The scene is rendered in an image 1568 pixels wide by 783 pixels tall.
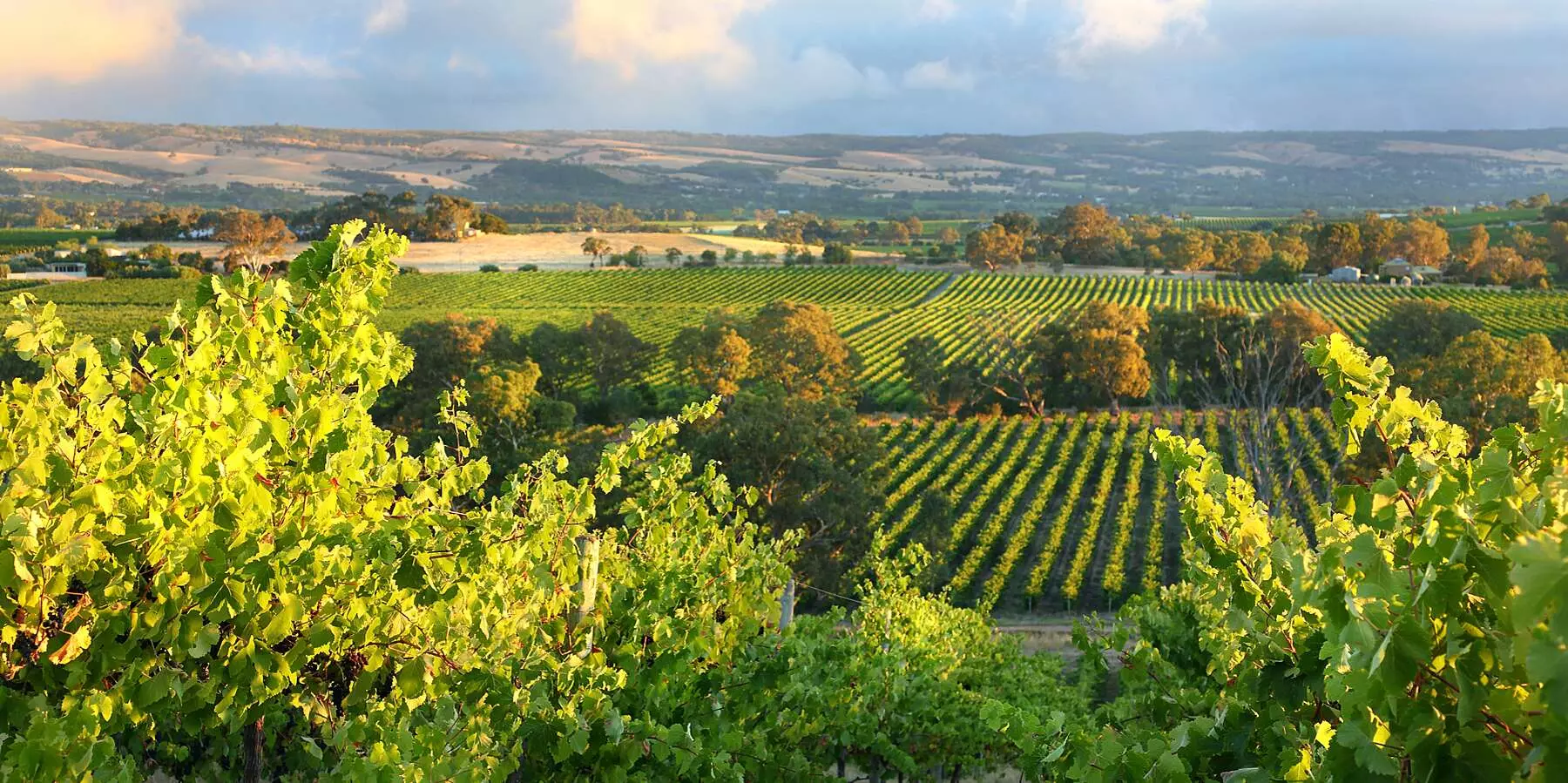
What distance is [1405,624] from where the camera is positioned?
2107mm

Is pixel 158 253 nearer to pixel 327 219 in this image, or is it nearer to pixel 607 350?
pixel 327 219

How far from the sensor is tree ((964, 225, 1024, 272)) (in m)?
93.1

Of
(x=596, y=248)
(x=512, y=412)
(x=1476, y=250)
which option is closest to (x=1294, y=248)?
(x=1476, y=250)

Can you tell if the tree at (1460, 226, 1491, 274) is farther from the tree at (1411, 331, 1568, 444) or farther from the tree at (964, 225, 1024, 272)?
the tree at (1411, 331, 1568, 444)

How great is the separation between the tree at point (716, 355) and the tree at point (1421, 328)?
2523cm

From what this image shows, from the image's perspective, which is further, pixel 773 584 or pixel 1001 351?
pixel 1001 351

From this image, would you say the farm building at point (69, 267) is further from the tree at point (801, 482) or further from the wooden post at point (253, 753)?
the wooden post at point (253, 753)

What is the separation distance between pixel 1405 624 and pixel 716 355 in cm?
4250

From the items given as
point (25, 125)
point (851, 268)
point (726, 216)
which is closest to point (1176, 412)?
point (851, 268)

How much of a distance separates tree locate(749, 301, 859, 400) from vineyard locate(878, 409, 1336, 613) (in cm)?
483

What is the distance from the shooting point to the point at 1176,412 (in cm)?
4397

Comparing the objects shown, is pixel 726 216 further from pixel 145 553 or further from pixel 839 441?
pixel 145 553

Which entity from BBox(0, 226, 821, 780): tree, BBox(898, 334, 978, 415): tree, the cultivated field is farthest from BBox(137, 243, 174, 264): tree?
BBox(0, 226, 821, 780): tree

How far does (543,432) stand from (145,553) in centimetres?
3107
